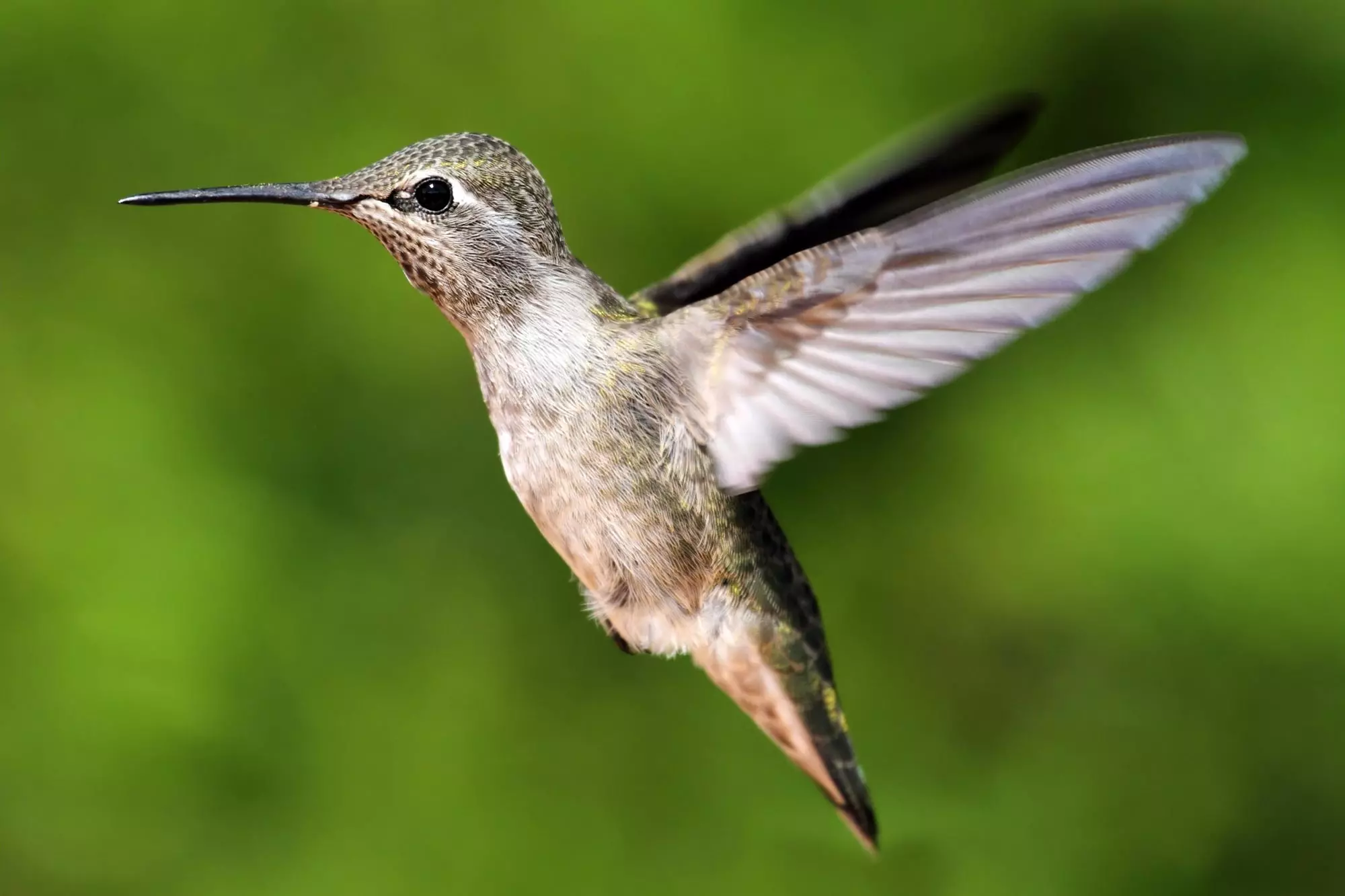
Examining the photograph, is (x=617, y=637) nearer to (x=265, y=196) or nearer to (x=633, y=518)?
(x=633, y=518)

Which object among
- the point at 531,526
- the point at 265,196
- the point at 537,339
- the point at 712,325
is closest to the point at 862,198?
the point at 712,325

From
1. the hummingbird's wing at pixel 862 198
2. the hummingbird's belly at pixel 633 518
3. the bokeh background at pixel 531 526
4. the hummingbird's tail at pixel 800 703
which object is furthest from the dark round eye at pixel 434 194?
the bokeh background at pixel 531 526

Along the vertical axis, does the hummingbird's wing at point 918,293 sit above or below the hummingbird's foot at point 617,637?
above

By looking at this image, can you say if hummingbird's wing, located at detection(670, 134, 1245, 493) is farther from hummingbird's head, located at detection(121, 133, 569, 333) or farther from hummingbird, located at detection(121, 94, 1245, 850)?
hummingbird's head, located at detection(121, 133, 569, 333)

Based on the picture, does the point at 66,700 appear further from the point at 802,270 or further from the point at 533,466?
the point at 802,270

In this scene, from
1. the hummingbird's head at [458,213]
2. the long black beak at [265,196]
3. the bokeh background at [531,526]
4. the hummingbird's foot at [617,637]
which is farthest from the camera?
the bokeh background at [531,526]

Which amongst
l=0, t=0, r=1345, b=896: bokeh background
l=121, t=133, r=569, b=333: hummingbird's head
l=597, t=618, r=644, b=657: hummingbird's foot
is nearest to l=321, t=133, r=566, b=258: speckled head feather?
l=121, t=133, r=569, b=333: hummingbird's head

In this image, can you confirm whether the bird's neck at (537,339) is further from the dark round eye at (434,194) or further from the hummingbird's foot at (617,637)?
the hummingbird's foot at (617,637)
